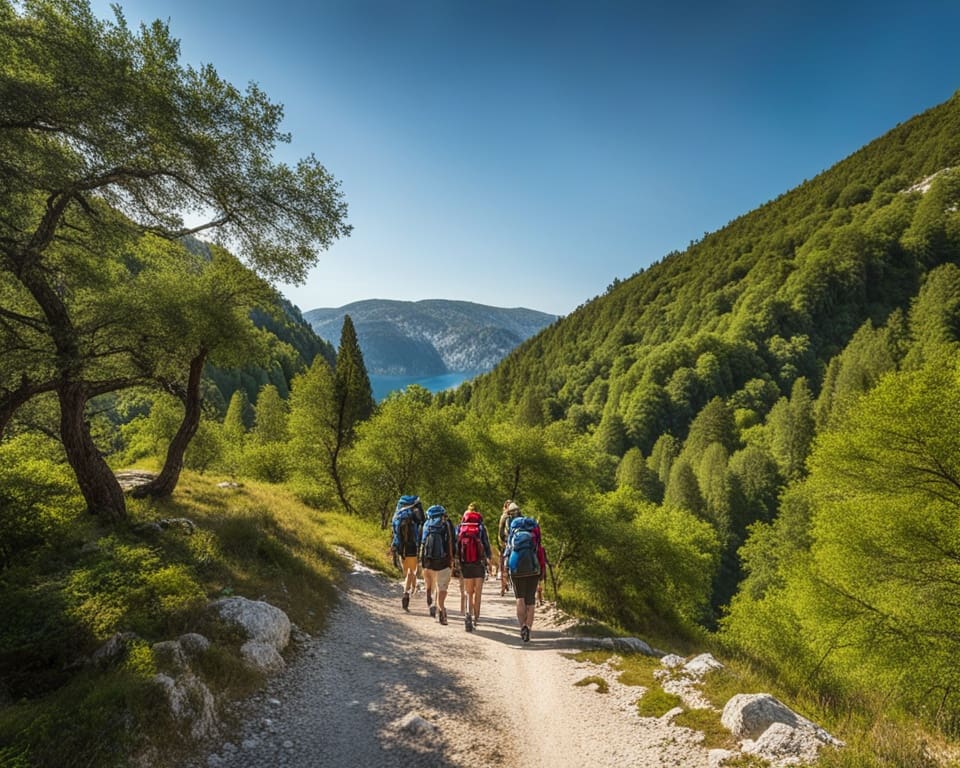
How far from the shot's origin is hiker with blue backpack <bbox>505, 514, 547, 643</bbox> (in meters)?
10.3

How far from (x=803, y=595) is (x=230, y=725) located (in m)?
19.1

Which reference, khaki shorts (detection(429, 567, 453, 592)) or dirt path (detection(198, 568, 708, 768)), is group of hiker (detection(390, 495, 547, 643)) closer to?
khaki shorts (detection(429, 567, 453, 592))

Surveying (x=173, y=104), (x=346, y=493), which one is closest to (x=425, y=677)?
(x=173, y=104)

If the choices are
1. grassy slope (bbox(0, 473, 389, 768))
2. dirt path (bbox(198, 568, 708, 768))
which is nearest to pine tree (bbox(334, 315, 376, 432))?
grassy slope (bbox(0, 473, 389, 768))

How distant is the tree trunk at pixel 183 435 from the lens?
46.1ft

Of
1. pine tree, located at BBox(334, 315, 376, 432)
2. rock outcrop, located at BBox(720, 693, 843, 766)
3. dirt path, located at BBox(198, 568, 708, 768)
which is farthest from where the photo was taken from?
pine tree, located at BBox(334, 315, 376, 432)

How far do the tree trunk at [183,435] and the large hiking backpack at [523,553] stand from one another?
33.7 feet

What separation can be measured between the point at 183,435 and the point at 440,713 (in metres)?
12.2

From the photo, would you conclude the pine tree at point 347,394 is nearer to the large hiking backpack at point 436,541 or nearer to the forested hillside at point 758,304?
the large hiking backpack at point 436,541

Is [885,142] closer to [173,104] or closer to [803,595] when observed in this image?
[803,595]

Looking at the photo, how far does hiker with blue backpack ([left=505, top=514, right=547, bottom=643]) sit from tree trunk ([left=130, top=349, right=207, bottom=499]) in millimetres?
10314

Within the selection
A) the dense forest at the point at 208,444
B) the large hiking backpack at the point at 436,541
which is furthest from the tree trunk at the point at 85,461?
the large hiking backpack at the point at 436,541

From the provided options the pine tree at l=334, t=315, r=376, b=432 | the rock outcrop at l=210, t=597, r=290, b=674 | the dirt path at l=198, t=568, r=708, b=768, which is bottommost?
the dirt path at l=198, t=568, r=708, b=768

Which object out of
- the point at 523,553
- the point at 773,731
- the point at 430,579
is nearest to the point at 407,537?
the point at 430,579
